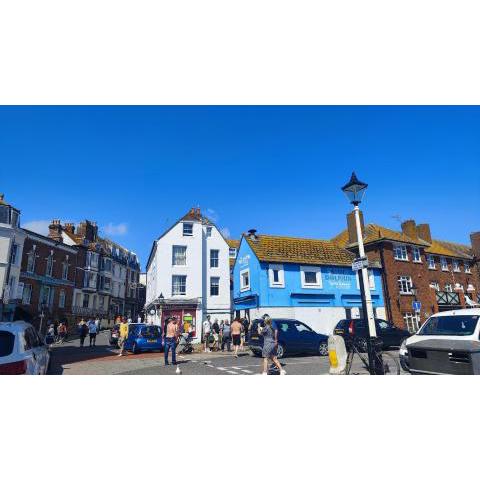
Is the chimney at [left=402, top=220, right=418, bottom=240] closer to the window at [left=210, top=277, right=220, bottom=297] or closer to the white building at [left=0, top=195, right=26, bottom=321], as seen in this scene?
the window at [left=210, top=277, right=220, bottom=297]

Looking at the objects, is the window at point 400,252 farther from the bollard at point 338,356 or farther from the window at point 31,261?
the window at point 31,261

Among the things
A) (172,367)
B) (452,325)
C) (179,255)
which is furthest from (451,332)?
(179,255)

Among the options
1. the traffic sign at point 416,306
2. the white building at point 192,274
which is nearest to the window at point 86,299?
the white building at point 192,274

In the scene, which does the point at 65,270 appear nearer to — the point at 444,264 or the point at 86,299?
the point at 86,299

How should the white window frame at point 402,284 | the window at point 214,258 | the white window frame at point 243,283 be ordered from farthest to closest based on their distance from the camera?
1. the window at point 214,258
2. the white window frame at point 402,284
3. the white window frame at point 243,283

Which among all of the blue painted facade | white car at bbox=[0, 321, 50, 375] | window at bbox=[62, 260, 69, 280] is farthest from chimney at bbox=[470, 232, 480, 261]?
white car at bbox=[0, 321, 50, 375]

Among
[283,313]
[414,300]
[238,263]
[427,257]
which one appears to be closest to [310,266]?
[283,313]

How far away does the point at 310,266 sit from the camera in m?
18.1

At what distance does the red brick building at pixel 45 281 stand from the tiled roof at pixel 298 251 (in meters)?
9.95

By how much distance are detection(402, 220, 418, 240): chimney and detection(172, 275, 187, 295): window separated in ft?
58.4

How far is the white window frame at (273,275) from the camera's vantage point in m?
17.5

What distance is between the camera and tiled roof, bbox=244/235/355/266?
59.7ft

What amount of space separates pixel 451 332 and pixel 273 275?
38.0ft
